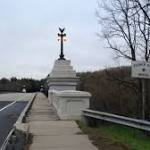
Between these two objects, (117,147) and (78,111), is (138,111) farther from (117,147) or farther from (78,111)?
(117,147)

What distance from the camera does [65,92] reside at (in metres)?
21.8

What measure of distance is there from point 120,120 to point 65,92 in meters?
5.37

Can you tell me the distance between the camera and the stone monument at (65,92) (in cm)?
Answer: 2125

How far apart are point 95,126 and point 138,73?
432 cm

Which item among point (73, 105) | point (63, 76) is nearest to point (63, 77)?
point (63, 76)

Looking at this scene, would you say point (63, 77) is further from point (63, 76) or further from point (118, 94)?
point (118, 94)

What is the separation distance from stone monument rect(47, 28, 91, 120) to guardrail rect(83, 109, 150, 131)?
743 millimetres

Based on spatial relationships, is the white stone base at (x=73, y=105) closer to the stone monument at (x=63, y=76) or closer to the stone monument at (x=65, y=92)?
the stone monument at (x=65, y=92)

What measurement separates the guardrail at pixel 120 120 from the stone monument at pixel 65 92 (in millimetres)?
743

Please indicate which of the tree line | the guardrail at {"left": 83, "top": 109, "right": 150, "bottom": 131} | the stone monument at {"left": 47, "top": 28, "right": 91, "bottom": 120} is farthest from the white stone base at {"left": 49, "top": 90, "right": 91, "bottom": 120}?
the tree line

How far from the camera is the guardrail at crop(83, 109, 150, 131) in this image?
14.8 m

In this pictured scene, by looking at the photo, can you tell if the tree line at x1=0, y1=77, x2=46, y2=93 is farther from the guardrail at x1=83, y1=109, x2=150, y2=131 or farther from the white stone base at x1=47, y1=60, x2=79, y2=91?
the guardrail at x1=83, y1=109, x2=150, y2=131

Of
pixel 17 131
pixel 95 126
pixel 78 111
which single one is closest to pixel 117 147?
pixel 17 131

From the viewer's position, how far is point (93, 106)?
2658cm
